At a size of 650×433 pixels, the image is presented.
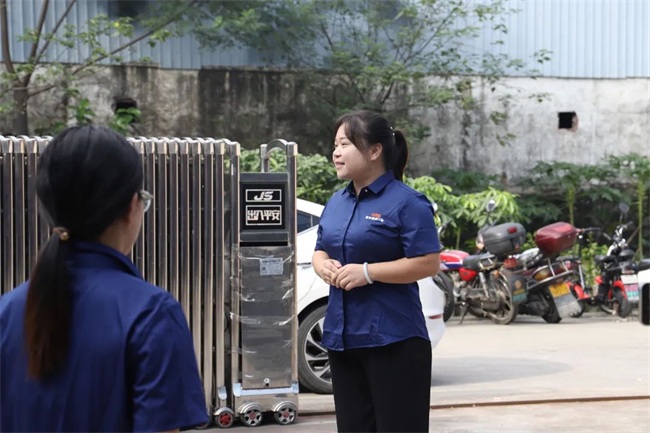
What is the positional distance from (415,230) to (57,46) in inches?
444

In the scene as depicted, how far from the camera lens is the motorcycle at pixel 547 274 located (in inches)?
499

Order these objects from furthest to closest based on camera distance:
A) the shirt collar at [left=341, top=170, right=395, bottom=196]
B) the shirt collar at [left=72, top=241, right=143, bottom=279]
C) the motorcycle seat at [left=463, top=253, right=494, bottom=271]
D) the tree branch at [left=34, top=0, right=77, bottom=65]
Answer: the tree branch at [left=34, top=0, right=77, bottom=65] < the motorcycle seat at [left=463, top=253, right=494, bottom=271] < the shirt collar at [left=341, top=170, right=395, bottom=196] < the shirt collar at [left=72, top=241, right=143, bottom=279]

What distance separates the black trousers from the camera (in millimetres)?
4047

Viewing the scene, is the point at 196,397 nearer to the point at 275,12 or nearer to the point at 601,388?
the point at 601,388

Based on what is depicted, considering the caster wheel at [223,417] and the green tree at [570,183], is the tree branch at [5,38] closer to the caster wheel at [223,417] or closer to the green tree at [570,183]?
the green tree at [570,183]

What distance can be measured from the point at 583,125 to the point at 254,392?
36.2ft

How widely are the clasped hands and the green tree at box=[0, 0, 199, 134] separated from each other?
30.6 ft

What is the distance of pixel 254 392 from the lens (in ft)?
22.7

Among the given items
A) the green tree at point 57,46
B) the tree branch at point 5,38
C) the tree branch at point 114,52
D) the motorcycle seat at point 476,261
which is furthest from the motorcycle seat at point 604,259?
the tree branch at point 5,38

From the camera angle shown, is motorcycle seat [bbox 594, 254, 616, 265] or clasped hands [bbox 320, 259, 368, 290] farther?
motorcycle seat [bbox 594, 254, 616, 265]

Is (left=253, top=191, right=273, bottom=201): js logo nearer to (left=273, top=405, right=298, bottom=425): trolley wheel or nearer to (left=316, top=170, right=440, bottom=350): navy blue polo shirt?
(left=273, top=405, right=298, bottom=425): trolley wheel

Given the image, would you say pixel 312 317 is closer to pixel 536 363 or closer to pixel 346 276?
pixel 536 363

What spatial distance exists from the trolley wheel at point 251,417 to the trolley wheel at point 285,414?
0.12 meters

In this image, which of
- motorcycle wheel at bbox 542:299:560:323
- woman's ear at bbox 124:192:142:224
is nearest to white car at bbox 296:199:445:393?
motorcycle wheel at bbox 542:299:560:323
